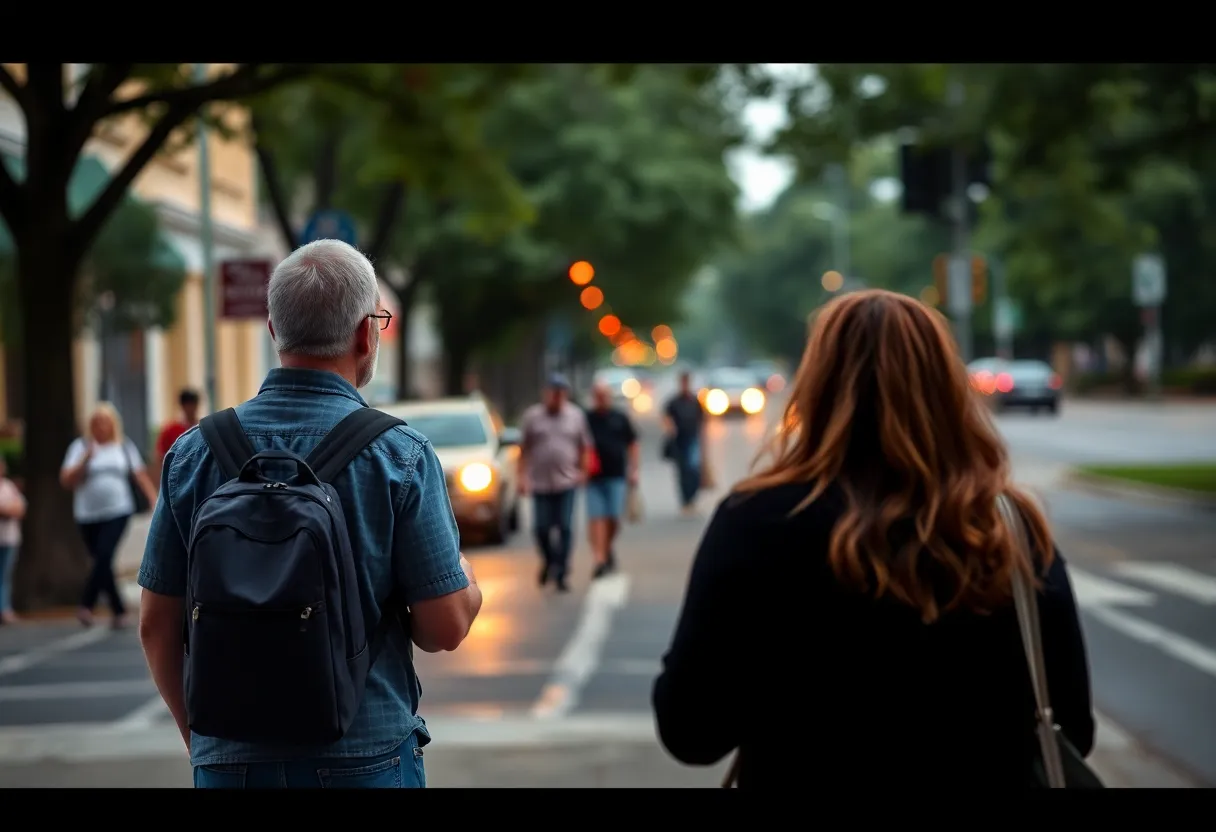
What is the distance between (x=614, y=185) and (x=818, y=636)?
1478 inches

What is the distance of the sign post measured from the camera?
51188 mm

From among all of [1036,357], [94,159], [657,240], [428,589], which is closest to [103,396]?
[94,159]

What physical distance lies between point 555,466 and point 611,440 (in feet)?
3.02

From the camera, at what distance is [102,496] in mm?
12672

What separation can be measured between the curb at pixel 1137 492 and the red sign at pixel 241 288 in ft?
37.2

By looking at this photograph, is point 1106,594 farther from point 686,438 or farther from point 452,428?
point 686,438

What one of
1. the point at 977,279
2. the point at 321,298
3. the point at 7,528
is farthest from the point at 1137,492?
the point at 321,298

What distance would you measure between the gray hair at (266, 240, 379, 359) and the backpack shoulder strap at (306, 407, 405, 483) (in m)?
0.14

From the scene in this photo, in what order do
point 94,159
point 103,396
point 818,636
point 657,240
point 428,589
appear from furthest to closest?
point 657,240, point 103,396, point 94,159, point 428,589, point 818,636

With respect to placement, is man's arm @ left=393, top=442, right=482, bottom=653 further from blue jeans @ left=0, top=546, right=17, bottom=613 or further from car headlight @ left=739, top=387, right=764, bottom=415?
car headlight @ left=739, top=387, right=764, bottom=415

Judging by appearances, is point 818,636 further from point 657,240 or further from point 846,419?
point 657,240

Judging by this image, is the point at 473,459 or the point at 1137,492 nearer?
the point at 473,459

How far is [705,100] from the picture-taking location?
4569cm

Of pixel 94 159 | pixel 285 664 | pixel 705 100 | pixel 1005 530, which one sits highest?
pixel 705 100
